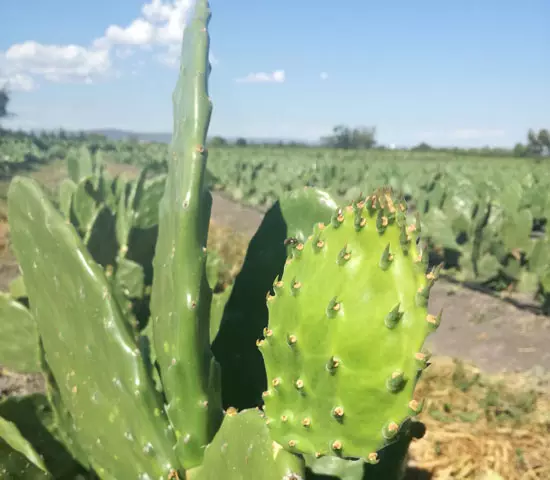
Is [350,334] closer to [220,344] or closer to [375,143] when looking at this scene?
[220,344]

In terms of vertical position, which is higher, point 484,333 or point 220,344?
point 220,344

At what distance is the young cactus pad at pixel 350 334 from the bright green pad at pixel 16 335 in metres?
1.23

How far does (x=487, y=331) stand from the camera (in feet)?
16.0

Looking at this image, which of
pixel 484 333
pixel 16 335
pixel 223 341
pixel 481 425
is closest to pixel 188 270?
pixel 223 341

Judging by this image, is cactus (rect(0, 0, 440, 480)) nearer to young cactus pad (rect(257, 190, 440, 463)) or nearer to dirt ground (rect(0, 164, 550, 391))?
young cactus pad (rect(257, 190, 440, 463))

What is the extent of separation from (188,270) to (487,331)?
4146 mm

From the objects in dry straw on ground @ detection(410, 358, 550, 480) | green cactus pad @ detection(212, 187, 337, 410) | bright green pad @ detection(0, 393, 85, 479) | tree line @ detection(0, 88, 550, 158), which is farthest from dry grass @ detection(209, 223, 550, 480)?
tree line @ detection(0, 88, 550, 158)

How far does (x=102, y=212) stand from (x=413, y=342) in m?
1.98

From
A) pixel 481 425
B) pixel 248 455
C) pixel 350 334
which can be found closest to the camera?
pixel 350 334

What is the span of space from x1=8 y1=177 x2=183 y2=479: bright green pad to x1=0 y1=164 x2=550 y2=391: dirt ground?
6.71 ft

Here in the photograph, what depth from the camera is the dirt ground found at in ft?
14.0

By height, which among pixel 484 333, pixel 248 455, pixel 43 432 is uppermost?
pixel 248 455

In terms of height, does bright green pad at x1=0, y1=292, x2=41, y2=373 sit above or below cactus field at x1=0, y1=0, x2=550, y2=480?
below

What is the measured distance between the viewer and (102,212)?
2.62m
